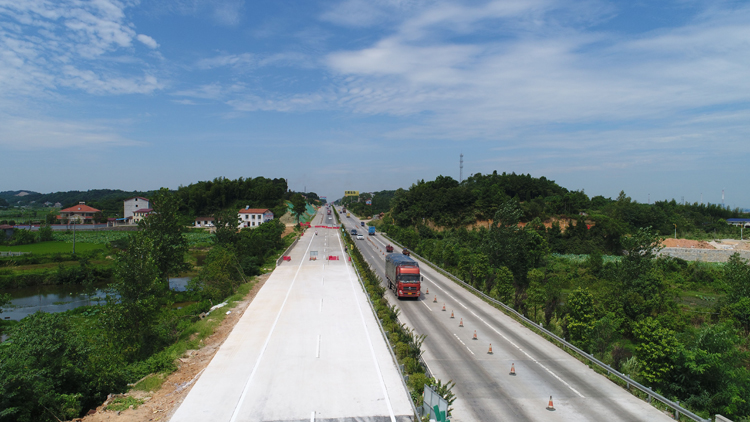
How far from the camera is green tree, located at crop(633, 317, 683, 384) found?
51.8ft

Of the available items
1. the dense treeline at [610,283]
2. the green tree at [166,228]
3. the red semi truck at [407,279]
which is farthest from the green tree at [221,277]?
the dense treeline at [610,283]

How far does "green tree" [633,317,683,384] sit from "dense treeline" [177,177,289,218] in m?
104

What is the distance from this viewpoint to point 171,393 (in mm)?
14969

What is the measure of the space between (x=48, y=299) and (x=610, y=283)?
5288cm

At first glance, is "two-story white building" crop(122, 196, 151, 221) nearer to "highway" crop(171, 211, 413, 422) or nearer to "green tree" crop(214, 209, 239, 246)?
"green tree" crop(214, 209, 239, 246)

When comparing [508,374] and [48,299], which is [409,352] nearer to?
[508,374]

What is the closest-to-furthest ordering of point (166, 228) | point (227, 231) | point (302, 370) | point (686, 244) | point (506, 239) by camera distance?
point (302, 370)
point (166, 228)
point (506, 239)
point (227, 231)
point (686, 244)

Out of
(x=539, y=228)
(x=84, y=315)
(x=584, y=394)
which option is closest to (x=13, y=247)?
(x=84, y=315)

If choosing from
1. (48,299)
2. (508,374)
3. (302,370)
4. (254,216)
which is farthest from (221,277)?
(254,216)

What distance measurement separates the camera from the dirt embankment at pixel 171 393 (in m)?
13.3

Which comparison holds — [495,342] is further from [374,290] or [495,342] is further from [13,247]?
[13,247]

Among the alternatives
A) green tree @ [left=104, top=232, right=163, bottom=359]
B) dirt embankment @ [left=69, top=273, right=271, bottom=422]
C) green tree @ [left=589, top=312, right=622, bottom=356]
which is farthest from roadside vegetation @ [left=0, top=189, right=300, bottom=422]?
green tree @ [left=589, top=312, right=622, bottom=356]

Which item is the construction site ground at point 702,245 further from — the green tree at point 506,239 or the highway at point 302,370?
the highway at point 302,370

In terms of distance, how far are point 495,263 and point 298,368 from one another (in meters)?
31.9
